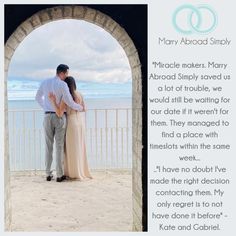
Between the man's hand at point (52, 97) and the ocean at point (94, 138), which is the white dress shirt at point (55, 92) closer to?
Answer: the man's hand at point (52, 97)

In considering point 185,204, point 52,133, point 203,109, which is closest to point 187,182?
point 185,204

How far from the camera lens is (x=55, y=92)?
6430 millimetres

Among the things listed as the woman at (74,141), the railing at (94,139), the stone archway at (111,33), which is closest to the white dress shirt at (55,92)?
the woman at (74,141)

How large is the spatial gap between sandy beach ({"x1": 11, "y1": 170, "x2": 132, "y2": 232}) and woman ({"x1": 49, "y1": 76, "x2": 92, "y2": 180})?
7.2 inches

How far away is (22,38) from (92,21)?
1.80 feet

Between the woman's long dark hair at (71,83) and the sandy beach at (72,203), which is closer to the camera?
the sandy beach at (72,203)

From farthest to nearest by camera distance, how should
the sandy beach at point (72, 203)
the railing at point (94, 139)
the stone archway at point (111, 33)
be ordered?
the railing at point (94, 139), the sandy beach at point (72, 203), the stone archway at point (111, 33)

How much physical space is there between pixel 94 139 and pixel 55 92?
1496 mm

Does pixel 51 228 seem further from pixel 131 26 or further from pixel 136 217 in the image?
pixel 131 26

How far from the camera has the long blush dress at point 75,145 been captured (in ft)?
21.9

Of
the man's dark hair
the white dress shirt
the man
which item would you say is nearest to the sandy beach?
the man

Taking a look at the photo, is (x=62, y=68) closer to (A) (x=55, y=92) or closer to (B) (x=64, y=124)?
(A) (x=55, y=92)

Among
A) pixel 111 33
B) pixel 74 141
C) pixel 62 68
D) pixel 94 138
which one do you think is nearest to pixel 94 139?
pixel 94 138

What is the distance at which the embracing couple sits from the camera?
21.0 feet
